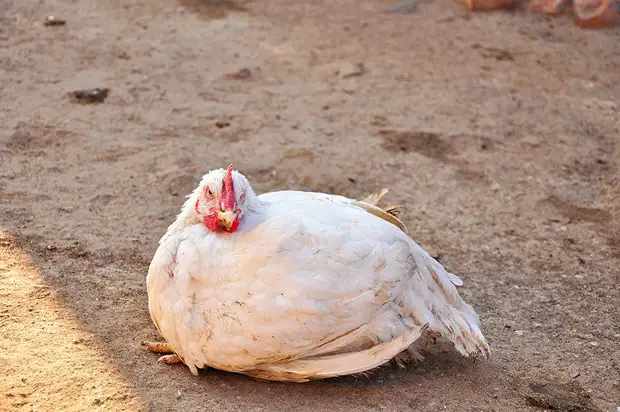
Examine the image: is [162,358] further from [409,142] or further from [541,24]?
[541,24]

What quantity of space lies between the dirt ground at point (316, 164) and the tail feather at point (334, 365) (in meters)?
0.11

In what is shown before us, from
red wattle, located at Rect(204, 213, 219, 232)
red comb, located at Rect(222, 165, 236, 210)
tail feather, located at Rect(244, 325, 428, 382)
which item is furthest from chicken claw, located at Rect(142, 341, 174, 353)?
red comb, located at Rect(222, 165, 236, 210)

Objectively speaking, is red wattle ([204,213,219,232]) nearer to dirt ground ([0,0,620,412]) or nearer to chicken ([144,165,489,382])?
chicken ([144,165,489,382])

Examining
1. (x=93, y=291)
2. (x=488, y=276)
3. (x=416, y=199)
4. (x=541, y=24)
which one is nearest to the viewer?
(x=93, y=291)

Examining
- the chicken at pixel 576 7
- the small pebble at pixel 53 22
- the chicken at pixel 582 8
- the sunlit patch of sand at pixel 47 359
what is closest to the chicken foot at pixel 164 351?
the sunlit patch of sand at pixel 47 359

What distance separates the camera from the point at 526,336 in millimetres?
4129

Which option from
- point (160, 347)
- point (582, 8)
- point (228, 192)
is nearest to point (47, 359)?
point (160, 347)

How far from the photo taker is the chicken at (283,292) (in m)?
3.35

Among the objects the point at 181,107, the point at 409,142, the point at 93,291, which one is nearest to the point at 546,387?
the point at 93,291

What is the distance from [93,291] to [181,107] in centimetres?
240

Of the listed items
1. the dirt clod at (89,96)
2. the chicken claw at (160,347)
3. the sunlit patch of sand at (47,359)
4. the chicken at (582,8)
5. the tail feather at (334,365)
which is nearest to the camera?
the sunlit patch of sand at (47,359)

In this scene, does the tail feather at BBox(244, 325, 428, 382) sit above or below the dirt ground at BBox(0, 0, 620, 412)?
above

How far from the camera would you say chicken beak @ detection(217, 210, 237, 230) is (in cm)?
→ 352

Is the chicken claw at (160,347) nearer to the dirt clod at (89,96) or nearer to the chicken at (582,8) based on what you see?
the dirt clod at (89,96)
